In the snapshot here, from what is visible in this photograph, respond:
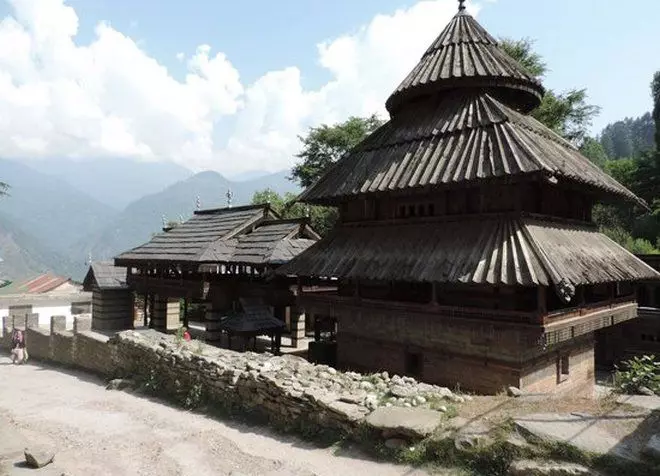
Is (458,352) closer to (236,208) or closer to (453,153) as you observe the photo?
(453,153)

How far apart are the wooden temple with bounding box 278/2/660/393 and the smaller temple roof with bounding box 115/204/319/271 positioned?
4.07 meters

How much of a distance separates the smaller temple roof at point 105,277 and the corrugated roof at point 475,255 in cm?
1597

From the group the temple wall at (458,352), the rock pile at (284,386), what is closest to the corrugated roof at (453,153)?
the temple wall at (458,352)

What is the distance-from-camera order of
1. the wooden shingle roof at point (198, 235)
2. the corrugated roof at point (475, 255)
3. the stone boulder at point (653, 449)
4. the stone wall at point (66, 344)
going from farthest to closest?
the wooden shingle roof at point (198, 235)
the stone wall at point (66, 344)
the corrugated roof at point (475, 255)
the stone boulder at point (653, 449)

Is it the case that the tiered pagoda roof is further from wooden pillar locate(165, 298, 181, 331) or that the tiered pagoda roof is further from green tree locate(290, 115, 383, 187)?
green tree locate(290, 115, 383, 187)

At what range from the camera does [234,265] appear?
69.0 feet

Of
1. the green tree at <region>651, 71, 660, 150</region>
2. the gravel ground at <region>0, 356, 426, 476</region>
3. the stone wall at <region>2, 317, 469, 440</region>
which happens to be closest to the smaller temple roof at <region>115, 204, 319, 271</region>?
the stone wall at <region>2, 317, 469, 440</region>

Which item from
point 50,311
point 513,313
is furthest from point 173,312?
point 513,313

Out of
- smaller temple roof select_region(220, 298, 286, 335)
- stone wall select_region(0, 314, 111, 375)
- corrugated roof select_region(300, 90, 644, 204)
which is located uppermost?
corrugated roof select_region(300, 90, 644, 204)

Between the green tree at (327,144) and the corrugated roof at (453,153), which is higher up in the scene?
the green tree at (327,144)

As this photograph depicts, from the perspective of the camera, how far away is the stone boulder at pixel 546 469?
5.93 m

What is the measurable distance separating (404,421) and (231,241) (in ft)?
50.1

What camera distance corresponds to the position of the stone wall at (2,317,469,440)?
29.3ft

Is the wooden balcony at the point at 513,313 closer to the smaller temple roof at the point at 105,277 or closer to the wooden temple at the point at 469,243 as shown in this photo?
the wooden temple at the point at 469,243
